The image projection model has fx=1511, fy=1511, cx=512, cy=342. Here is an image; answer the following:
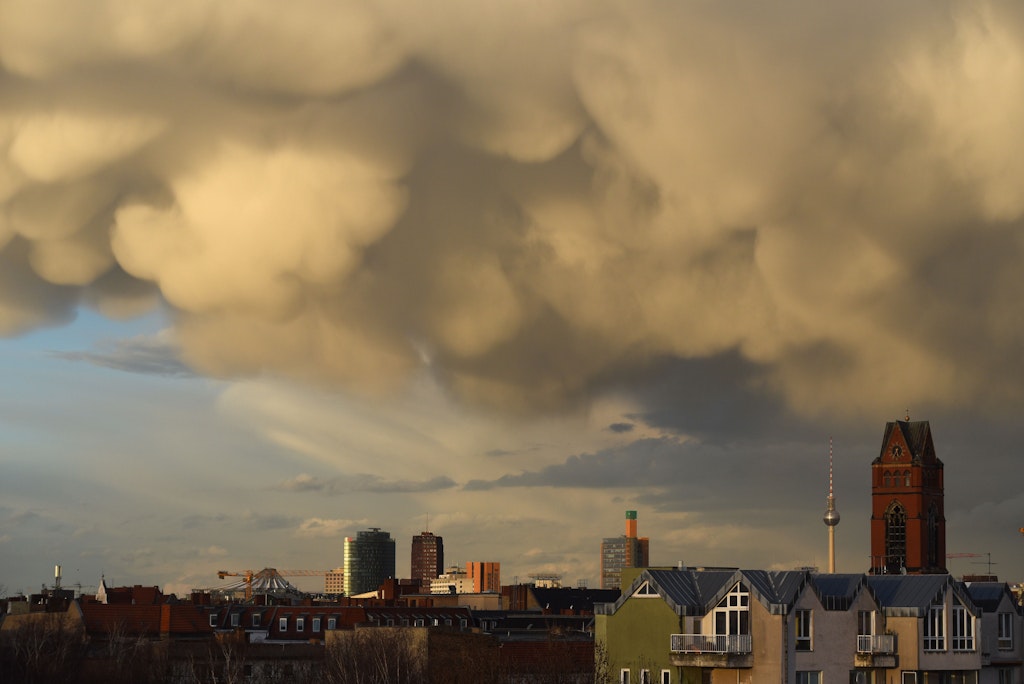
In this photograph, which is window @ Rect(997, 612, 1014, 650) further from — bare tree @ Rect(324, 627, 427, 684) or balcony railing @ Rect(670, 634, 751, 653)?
bare tree @ Rect(324, 627, 427, 684)

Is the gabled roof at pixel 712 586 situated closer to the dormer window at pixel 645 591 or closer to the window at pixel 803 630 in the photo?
the dormer window at pixel 645 591

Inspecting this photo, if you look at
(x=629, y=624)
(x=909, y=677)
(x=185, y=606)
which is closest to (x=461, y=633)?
(x=629, y=624)

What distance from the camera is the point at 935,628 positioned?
4414 inches

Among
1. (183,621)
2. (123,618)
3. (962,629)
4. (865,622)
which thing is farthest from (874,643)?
(123,618)

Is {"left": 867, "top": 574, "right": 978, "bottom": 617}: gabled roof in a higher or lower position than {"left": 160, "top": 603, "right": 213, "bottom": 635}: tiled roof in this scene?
higher

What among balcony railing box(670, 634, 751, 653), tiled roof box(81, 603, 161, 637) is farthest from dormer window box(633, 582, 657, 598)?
tiled roof box(81, 603, 161, 637)

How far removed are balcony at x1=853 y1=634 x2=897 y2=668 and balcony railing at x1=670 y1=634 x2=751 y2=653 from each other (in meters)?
9.94

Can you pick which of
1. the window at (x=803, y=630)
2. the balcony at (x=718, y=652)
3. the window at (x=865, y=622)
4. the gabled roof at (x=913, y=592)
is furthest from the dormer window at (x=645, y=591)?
the gabled roof at (x=913, y=592)

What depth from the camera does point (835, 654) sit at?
10612 cm

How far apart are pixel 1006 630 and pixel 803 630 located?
2781 cm

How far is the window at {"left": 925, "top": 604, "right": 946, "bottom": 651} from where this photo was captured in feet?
366

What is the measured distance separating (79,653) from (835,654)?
8020 centimetres

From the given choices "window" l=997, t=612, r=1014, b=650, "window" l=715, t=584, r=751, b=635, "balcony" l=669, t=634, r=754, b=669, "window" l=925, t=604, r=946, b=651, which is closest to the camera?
"balcony" l=669, t=634, r=754, b=669

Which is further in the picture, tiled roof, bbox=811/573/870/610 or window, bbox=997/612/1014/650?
window, bbox=997/612/1014/650
